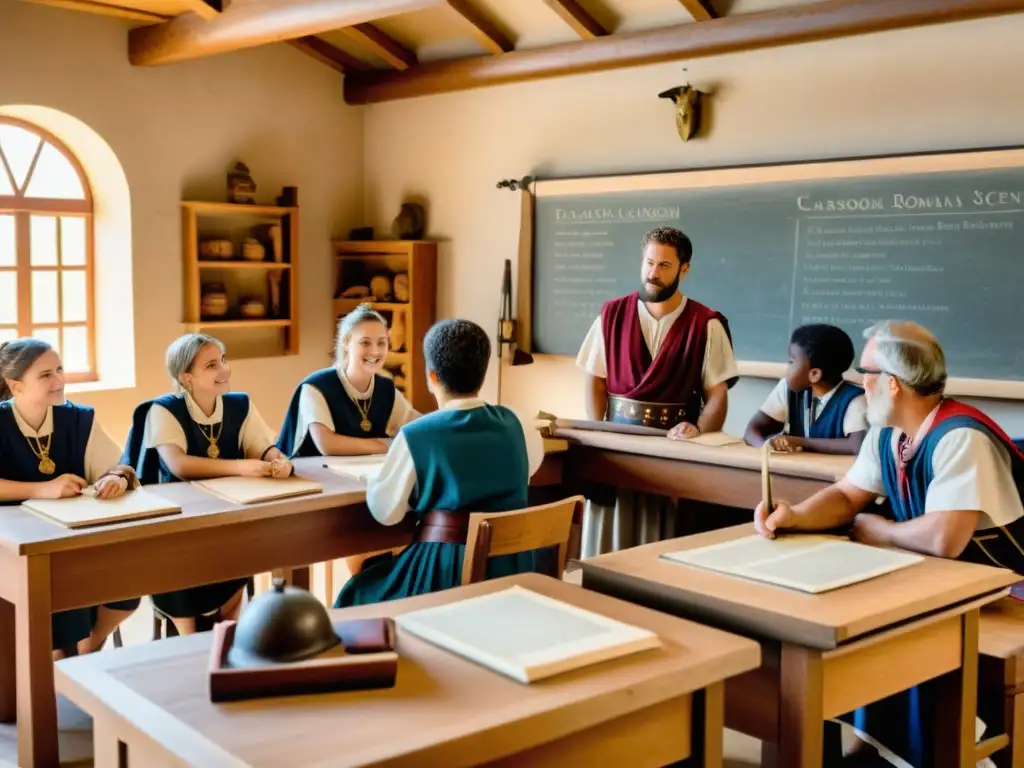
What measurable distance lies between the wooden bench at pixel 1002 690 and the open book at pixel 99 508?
5.94ft

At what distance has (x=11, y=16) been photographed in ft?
17.3

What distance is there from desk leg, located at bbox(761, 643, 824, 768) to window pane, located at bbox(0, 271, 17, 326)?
497 cm

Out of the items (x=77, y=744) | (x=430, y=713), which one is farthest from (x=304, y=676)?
(x=77, y=744)

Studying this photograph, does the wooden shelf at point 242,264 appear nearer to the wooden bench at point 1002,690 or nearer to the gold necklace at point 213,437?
the gold necklace at point 213,437

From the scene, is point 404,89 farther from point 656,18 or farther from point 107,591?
point 107,591

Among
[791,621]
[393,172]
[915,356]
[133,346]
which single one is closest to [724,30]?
[393,172]

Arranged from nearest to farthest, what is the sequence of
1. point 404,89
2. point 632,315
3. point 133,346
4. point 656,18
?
point 632,315
point 656,18
point 133,346
point 404,89

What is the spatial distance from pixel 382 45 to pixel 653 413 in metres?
3.44

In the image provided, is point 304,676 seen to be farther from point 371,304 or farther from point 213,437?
point 371,304

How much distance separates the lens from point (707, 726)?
5.22 ft

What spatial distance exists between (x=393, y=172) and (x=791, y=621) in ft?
18.1

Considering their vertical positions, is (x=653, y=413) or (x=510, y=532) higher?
(x=653, y=413)

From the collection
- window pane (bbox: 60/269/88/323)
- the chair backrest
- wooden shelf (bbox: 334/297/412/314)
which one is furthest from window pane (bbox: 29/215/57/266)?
the chair backrest

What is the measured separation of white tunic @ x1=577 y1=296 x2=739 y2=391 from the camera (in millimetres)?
3688
